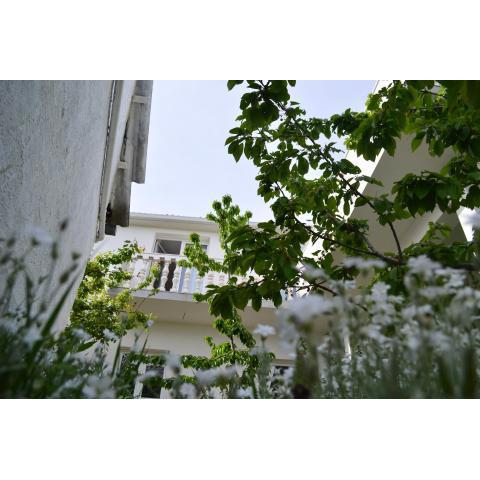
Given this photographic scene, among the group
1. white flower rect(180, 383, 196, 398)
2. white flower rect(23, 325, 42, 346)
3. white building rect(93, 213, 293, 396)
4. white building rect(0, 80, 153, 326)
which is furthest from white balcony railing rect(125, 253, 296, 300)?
white flower rect(23, 325, 42, 346)

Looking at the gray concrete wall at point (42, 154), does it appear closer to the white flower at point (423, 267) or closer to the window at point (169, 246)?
the white flower at point (423, 267)

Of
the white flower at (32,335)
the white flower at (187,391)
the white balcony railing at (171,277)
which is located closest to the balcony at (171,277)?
the white balcony railing at (171,277)

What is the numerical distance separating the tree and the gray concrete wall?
636mm

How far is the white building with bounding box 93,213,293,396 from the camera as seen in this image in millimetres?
3176

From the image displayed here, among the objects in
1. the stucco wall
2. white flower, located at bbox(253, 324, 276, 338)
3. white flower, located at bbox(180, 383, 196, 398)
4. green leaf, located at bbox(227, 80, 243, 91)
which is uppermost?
green leaf, located at bbox(227, 80, 243, 91)

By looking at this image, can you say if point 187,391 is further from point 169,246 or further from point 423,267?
point 169,246

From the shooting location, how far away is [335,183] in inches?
88.5

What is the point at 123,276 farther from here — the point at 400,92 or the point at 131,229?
the point at 400,92

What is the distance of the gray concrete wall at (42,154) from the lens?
3.52 feet

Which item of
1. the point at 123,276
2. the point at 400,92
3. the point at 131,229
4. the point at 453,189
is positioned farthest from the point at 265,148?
the point at 131,229

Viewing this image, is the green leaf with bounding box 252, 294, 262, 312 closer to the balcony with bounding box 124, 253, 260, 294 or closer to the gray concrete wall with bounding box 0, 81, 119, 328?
the gray concrete wall with bounding box 0, 81, 119, 328
